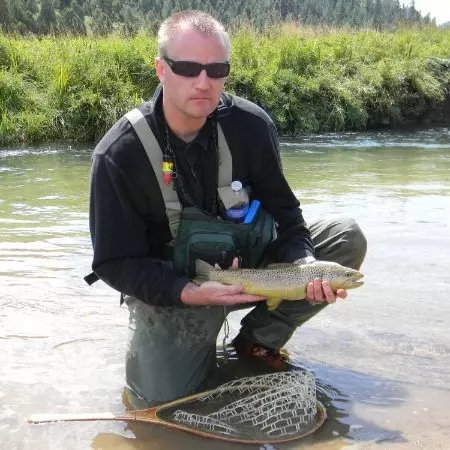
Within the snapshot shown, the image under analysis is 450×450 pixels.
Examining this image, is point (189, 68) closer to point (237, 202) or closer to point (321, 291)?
point (237, 202)

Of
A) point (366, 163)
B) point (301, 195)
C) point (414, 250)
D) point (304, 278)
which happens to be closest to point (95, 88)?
point (366, 163)

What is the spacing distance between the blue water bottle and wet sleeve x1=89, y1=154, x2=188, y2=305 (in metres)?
0.45

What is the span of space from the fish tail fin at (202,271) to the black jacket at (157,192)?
11cm

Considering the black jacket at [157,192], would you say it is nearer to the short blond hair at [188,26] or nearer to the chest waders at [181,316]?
the chest waders at [181,316]

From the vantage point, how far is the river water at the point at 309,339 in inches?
126

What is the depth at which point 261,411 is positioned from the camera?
3.26 metres

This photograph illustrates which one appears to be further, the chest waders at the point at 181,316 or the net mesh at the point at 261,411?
the chest waders at the point at 181,316

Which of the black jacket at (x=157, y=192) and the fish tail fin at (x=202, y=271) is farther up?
the black jacket at (x=157, y=192)

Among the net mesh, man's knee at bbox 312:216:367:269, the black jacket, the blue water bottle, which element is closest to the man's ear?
the black jacket

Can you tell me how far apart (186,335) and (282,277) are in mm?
644

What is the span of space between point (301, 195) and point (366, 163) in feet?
10.9

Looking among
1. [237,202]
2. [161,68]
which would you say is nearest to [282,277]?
[237,202]

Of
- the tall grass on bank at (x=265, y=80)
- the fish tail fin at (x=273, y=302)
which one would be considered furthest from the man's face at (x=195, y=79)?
the tall grass on bank at (x=265, y=80)

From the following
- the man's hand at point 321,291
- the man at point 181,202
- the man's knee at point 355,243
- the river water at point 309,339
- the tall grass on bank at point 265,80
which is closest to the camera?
the river water at point 309,339
